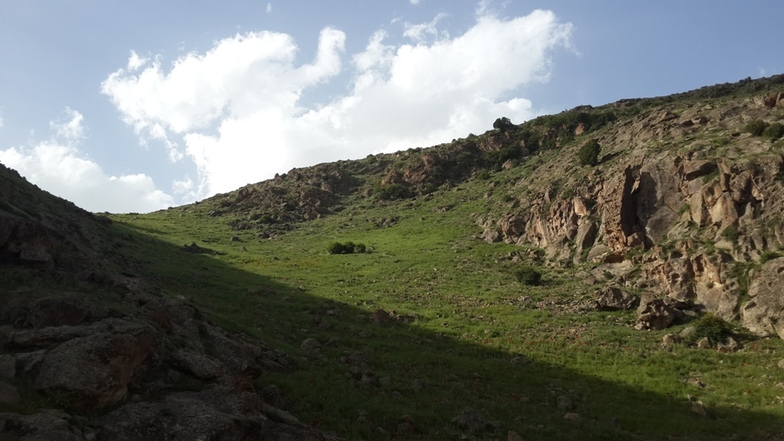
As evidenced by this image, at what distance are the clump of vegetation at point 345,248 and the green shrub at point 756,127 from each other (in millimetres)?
45521

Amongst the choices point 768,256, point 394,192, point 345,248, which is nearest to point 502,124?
point 394,192

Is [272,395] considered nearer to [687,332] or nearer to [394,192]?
[687,332]

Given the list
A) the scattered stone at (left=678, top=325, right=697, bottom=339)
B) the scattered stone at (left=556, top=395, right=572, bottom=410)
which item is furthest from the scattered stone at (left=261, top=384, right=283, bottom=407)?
the scattered stone at (left=678, top=325, right=697, bottom=339)

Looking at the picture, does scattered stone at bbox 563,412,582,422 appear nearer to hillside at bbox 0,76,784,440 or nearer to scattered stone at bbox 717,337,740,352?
hillside at bbox 0,76,784,440

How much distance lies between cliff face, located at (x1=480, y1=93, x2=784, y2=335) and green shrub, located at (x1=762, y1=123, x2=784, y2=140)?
1.81ft

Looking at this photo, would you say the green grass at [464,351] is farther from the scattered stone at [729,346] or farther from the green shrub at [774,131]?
the green shrub at [774,131]

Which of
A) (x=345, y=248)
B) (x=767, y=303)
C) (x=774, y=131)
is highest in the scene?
(x=774, y=131)

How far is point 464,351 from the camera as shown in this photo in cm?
3177

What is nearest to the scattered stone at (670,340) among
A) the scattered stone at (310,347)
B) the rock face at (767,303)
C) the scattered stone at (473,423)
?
the rock face at (767,303)

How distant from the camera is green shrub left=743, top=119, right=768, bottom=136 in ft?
150

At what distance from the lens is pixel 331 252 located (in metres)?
71.6

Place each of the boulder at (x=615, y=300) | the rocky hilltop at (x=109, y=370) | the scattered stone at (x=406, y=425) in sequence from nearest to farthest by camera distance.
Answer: the rocky hilltop at (x=109, y=370)
the scattered stone at (x=406, y=425)
the boulder at (x=615, y=300)

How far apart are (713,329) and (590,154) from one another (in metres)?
37.8

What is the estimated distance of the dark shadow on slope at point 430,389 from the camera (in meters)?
18.8
